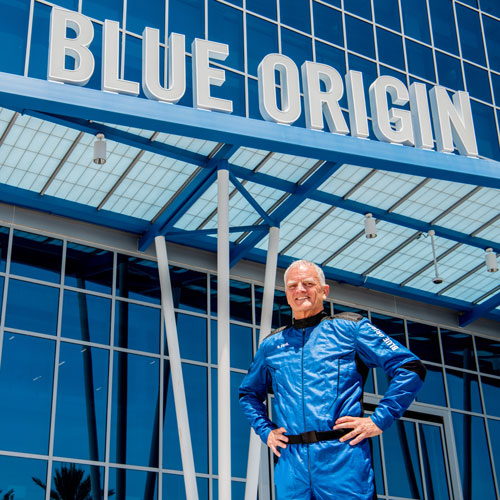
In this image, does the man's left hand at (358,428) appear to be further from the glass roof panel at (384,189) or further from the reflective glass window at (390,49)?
the reflective glass window at (390,49)

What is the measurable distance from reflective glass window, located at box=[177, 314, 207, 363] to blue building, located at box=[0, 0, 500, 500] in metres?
0.04

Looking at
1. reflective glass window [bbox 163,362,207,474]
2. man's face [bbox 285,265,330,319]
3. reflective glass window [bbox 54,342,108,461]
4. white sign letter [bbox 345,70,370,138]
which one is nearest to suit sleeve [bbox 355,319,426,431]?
man's face [bbox 285,265,330,319]

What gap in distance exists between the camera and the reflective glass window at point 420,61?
2470 cm

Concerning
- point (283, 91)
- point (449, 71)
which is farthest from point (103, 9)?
point (449, 71)

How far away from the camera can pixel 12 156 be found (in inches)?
738

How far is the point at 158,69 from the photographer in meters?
16.2

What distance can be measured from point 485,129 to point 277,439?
2197cm

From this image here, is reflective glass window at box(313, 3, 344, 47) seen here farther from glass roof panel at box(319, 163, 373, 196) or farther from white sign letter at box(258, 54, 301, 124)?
white sign letter at box(258, 54, 301, 124)

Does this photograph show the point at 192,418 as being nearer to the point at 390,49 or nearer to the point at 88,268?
the point at 88,268

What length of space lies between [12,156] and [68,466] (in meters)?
6.89

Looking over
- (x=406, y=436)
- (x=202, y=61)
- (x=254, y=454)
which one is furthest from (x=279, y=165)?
(x=406, y=436)

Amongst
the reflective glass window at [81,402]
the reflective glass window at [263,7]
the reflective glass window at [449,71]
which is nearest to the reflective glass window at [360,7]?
the reflective glass window at [449,71]

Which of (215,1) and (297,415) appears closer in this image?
(297,415)

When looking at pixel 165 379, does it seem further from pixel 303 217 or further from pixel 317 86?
pixel 317 86
